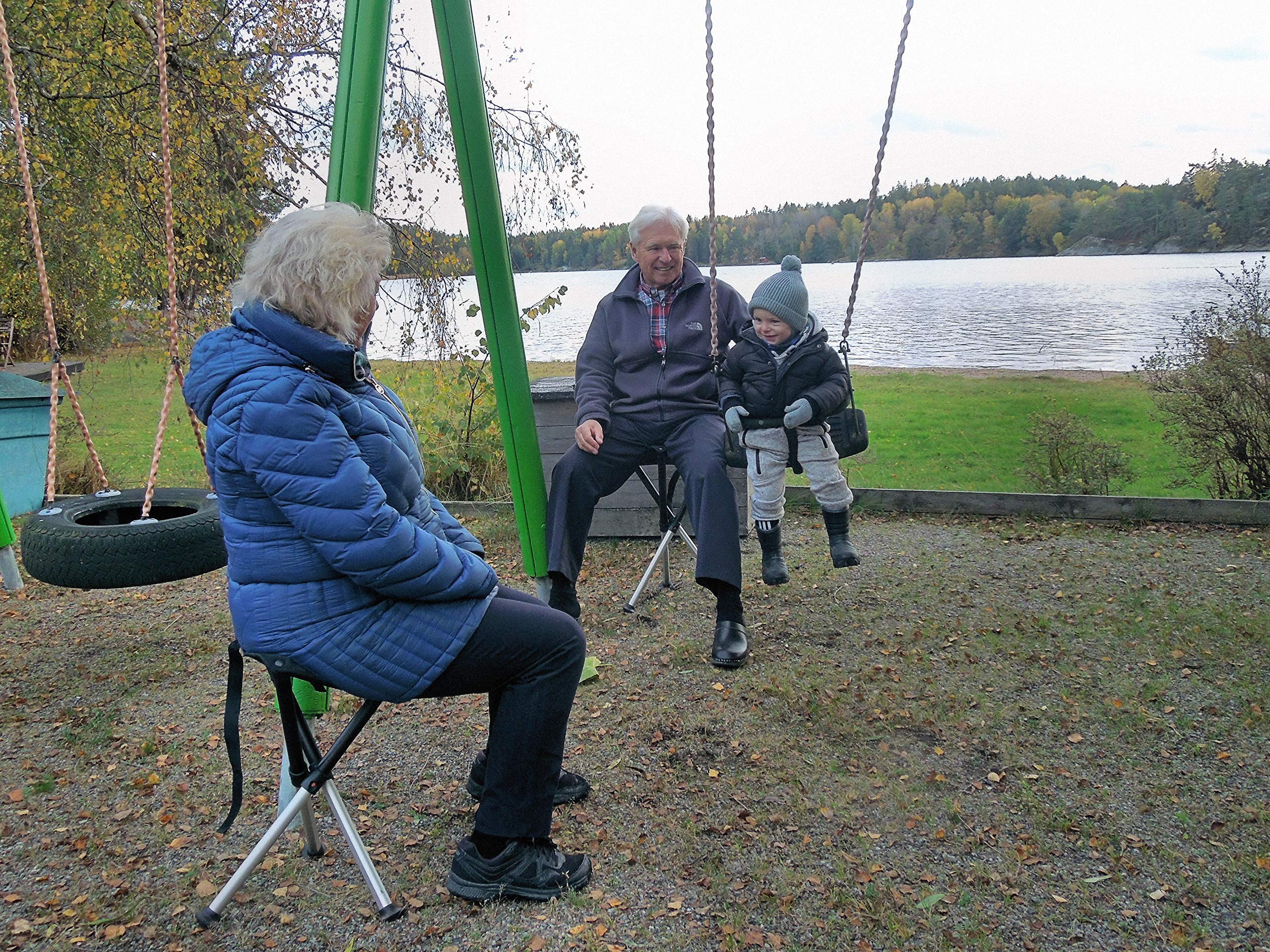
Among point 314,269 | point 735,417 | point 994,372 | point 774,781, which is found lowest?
point 774,781

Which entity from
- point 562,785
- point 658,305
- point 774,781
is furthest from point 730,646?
point 658,305

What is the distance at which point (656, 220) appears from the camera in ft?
13.5

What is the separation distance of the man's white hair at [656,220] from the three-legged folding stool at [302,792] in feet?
8.55

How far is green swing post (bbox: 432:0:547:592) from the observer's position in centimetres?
326

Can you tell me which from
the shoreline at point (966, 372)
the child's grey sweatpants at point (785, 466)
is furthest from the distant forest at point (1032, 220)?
the child's grey sweatpants at point (785, 466)

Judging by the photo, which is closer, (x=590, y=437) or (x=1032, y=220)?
(x=590, y=437)

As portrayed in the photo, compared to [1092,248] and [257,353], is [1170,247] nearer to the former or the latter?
[1092,248]

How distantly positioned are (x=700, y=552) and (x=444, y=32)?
6.87 ft

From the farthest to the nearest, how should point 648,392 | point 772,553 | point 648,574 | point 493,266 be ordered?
point 648,574, point 648,392, point 772,553, point 493,266

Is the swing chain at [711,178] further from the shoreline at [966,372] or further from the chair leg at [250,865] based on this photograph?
the shoreline at [966,372]

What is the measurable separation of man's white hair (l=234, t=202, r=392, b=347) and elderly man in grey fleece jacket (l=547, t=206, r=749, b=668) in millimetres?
1932

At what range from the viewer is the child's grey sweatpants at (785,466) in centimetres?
396

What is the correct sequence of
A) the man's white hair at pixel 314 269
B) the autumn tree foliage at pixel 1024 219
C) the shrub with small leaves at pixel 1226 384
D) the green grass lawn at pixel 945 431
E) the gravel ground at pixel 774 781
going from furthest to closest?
1. the green grass lawn at pixel 945 431
2. the shrub with small leaves at pixel 1226 384
3. the autumn tree foliage at pixel 1024 219
4. the gravel ground at pixel 774 781
5. the man's white hair at pixel 314 269

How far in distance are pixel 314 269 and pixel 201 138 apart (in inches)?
229
